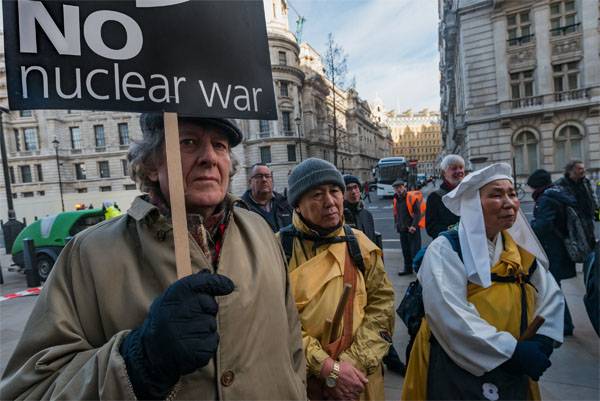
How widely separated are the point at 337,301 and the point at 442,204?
10.1 ft

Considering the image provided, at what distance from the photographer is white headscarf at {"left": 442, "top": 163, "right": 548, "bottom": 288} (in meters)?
1.97

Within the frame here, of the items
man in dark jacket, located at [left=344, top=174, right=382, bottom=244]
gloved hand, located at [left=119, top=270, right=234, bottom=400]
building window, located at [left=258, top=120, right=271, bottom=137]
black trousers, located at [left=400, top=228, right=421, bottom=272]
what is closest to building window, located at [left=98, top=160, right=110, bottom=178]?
building window, located at [left=258, top=120, right=271, bottom=137]

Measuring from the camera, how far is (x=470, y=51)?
973 inches

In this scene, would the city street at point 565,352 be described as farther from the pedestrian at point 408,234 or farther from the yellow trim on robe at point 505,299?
the yellow trim on robe at point 505,299

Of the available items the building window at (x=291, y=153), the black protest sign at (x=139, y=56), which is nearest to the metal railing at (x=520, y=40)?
the building window at (x=291, y=153)

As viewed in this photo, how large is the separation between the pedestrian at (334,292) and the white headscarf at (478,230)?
21.1 inches

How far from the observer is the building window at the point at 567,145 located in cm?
2317

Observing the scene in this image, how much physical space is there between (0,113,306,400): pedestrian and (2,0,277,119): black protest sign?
0.17m

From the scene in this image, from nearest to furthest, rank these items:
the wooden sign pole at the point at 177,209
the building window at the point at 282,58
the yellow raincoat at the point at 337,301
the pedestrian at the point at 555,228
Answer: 1. the wooden sign pole at the point at 177,209
2. the yellow raincoat at the point at 337,301
3. the pedestrian at the point at 555,228
4. the building window at the point at 282,58

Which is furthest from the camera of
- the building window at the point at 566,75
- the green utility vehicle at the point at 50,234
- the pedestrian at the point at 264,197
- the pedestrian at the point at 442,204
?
the building window at the point at 566,75

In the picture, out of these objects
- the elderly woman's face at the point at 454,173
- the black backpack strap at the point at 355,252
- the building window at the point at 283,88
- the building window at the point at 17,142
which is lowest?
the black backpack strap at the point at 355,252

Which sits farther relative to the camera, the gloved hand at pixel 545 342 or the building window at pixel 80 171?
the building window at pixel 80 171

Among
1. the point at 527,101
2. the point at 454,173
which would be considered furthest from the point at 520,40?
the point at 454,173

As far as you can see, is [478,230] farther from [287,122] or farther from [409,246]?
[287,122]
